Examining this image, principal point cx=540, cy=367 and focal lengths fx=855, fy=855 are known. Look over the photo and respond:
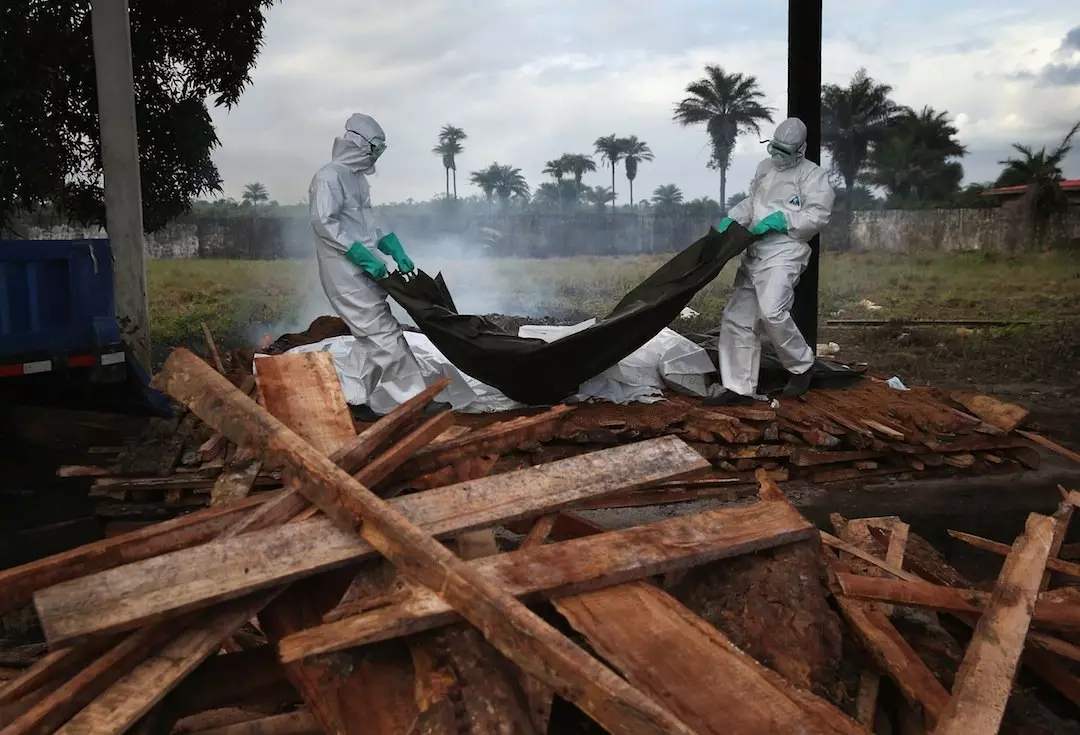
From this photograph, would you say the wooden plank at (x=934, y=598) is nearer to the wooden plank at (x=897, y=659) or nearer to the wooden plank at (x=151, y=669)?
the wooden plank at (x=897, y=659)

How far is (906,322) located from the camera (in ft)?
44.9

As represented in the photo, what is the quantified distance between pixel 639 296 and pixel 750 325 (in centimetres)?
83

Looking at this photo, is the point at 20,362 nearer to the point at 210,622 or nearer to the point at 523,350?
the point at 523,350

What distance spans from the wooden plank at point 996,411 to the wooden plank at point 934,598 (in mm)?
3308

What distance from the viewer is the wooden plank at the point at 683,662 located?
168 centimetres

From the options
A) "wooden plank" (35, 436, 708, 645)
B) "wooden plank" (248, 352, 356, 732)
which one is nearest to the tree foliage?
"wooden plank" (248, 352, 356, 732)

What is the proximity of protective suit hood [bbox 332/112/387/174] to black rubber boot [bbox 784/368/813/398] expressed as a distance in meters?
3.31

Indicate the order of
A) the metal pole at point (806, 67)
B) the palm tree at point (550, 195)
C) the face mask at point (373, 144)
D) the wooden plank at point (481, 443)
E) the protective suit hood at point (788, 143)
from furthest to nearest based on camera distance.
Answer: the palm tree at point (550, 195) < the metal pole at point (806, 67) < the protective suit hood at point (788, 143) < the face mask at point (373, 144) < the wooden plank at point (481, 443)

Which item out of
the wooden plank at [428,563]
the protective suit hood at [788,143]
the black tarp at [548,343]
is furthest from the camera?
the protective suit hood at [788,143]

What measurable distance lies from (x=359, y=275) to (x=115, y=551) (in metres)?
3.67

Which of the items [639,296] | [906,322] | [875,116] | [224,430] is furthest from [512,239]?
[875,116]

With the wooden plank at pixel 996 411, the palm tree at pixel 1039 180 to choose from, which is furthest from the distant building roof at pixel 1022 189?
the wooden plank at pixel 996 411

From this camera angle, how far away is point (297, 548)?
203cm

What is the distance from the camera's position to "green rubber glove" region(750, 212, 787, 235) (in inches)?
231
